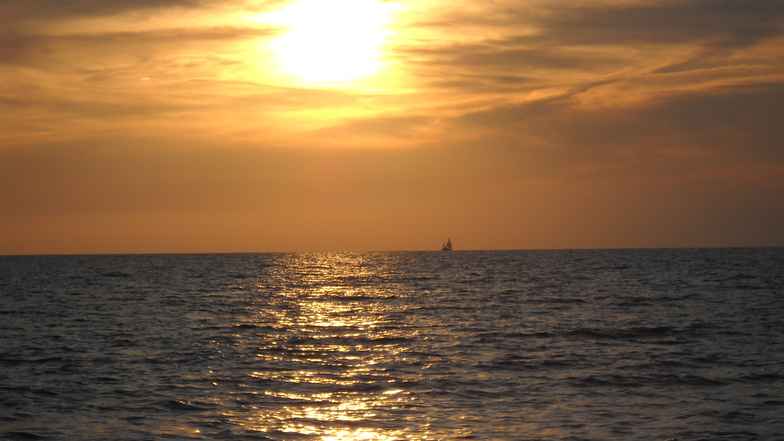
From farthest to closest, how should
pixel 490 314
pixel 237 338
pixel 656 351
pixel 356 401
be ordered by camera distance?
pixel 490 314, pixel 237 338, pixel 656 351, pixel 356 401

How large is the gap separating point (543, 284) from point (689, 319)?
121 feet

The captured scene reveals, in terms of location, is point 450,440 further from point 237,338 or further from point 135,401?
point 237,338

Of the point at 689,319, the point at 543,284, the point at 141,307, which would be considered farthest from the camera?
the point at 543,284

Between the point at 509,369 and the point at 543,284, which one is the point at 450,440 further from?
the point at 543,284

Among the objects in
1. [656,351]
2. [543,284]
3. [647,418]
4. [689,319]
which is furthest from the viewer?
Result: [543,284]

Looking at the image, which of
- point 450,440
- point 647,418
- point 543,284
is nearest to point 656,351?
point 647,418

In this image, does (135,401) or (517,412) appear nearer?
(517,412)

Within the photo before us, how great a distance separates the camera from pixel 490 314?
155ft

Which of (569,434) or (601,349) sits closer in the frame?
(569,434)

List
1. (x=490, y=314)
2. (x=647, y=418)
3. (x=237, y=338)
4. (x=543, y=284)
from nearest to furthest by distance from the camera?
(x=647, y=418), (x=237, y=338), (x=490, y=314), (x=543, y=284)

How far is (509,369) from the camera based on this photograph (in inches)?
1064

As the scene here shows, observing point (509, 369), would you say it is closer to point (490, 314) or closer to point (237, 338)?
point (237, 338)

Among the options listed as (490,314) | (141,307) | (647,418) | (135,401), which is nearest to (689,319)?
(490,314)

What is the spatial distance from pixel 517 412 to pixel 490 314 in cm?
2711
